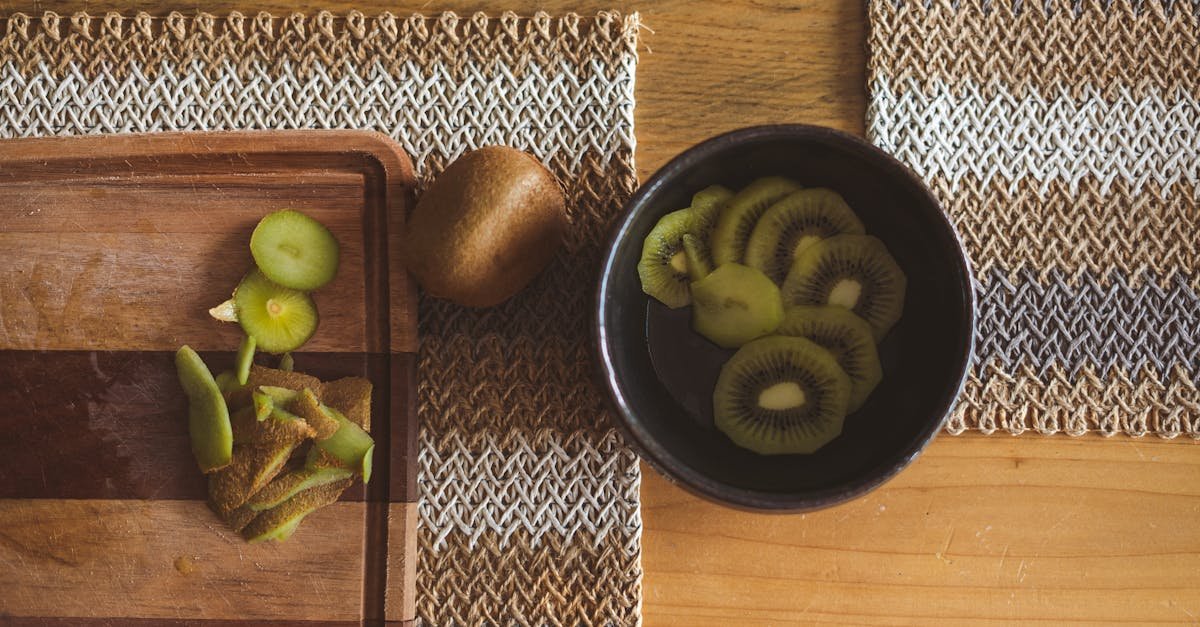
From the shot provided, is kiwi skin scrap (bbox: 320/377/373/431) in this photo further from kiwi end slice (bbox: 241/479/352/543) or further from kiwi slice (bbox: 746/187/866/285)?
kiwi slice (bbox: 746/187/866/285)

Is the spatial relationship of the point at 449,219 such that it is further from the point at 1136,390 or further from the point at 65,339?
the point at 1136,390

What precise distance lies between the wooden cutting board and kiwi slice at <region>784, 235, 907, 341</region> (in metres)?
0.37

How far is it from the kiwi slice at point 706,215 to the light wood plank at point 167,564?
41 cm

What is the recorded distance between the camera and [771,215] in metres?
0.80

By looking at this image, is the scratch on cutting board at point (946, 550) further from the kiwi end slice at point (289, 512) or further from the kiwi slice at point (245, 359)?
the kiwi slice at point (245, 359)

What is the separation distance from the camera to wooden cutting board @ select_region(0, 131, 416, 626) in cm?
85

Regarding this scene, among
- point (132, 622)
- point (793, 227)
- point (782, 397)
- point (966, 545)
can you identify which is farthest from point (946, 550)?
point (132, 622)

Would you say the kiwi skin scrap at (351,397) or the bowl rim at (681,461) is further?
the kiwi skin scrap at (351,397)

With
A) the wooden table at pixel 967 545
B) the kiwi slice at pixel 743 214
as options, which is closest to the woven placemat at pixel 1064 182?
the wooden table at pixel 967 545

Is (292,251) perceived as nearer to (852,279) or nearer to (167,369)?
(167,369)

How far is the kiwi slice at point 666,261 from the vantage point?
2.64 feet

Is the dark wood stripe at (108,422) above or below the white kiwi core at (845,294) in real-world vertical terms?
below

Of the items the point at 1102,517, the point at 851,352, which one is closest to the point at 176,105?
the point at 851,352

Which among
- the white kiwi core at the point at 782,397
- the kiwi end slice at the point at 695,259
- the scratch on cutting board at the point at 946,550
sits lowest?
the scratch on cutting board at the point at 946,550
